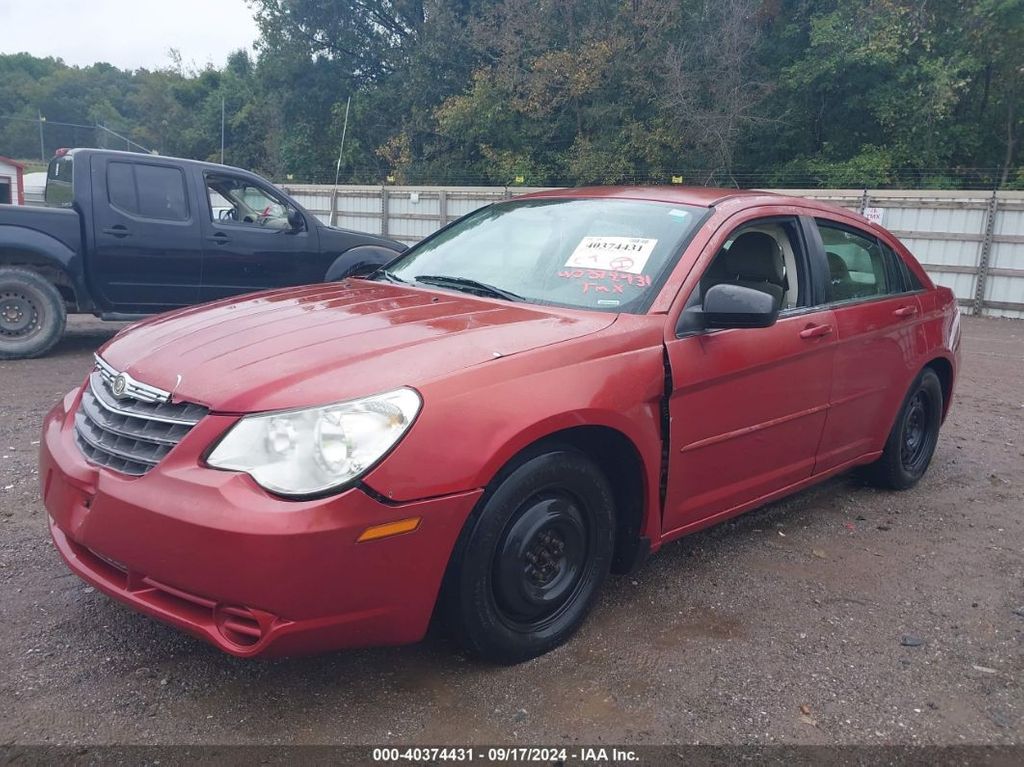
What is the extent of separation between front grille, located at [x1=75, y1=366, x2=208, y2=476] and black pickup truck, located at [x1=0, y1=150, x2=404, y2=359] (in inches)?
216

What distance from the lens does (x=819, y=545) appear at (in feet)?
13.6

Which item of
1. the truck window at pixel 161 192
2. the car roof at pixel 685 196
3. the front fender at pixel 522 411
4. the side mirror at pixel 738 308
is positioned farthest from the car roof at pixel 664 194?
the truck window at pixel 161 192

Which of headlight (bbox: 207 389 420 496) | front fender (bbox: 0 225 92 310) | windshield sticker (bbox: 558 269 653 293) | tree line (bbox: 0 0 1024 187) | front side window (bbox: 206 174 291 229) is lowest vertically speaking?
headlight (bbox: 207 389 420 496)

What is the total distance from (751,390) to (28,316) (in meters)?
6.91

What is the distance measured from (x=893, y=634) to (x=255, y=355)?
257 centimetres

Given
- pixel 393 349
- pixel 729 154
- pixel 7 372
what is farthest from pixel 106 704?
pixel 729 154

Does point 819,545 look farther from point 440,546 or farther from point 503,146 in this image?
point 503,146

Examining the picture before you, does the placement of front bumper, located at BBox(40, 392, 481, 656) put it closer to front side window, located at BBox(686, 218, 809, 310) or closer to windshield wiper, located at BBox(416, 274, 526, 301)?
windshield wiper, located at BBox(416, 274, 526, 301)

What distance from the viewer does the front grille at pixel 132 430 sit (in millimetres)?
2520

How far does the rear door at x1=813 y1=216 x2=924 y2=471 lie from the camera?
4125mm

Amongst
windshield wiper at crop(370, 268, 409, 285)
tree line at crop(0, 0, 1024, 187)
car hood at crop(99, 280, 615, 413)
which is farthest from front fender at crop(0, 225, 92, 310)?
tree line at crop(0, 0, 1024, 187)

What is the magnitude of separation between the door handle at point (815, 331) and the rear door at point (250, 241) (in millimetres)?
5951

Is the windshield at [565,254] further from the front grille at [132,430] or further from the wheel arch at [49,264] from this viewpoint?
the wheel arch at [49,264]

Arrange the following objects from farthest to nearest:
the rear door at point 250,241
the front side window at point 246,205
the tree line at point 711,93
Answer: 1. the tree line at point 711,93
2. the front side window at point 246,205
3. the rear door at point 250,241
